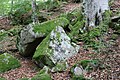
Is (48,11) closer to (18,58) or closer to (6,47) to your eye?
(6,47)

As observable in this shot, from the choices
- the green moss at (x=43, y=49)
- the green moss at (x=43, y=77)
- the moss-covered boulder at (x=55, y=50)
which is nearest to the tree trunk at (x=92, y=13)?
the moss-covered boulder at (x=55, y=50)

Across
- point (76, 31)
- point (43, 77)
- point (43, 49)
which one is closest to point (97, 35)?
point (76, 31)

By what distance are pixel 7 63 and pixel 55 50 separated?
6.22ft

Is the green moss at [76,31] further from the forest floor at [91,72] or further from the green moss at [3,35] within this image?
the green moss at [3,35]

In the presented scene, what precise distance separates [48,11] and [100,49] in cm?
939

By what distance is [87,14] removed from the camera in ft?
31.1

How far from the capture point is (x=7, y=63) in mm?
8602

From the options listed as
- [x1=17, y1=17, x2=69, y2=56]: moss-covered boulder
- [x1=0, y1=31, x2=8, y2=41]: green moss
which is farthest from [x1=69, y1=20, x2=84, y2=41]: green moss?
[x1=0, y1=31, x2=8, y2=41]: green moss

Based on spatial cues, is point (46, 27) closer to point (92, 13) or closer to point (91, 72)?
point (92, 13)

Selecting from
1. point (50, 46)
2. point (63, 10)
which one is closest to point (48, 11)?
point (63, 10)

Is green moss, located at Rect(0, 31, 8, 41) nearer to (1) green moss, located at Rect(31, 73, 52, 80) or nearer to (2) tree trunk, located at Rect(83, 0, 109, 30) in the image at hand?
(2) tree trunk, located at Rect(83, 0, 109, 30)

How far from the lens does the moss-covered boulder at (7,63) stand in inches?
334

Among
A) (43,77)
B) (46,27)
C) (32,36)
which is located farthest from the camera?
(46,27)

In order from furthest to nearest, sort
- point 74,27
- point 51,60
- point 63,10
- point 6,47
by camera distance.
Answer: point 63,10 → point 6,47 → point 74,27 → point 51,60
